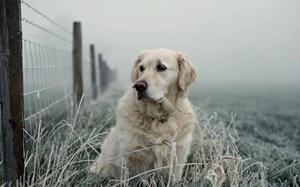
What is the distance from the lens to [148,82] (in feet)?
12.0

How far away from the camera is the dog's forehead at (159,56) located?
385cm

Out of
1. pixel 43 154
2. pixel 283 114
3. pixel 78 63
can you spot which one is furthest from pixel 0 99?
pixel 283 114

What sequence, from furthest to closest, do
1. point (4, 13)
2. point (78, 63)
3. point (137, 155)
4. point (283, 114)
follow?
point (283, 114)
point (78, 63)
point (137, 155)
point (4, 13)

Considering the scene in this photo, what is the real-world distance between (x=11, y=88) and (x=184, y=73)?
1.66m

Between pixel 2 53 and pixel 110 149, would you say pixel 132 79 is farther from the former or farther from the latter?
pixel 2 53

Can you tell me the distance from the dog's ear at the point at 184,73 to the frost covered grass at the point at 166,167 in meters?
0.53

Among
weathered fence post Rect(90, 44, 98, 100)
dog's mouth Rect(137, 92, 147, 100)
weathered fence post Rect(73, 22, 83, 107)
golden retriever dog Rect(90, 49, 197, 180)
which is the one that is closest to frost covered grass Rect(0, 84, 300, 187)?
golden retriever dog Rect(90, 49, 197, 180)

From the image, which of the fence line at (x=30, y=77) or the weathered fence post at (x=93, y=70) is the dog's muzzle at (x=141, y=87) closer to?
the fence line at (x=30, y=77)

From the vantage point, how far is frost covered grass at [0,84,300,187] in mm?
3211

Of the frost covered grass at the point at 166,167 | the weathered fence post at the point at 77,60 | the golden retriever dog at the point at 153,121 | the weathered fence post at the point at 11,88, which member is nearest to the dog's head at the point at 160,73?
the golden retriever dog at the point at 153,121

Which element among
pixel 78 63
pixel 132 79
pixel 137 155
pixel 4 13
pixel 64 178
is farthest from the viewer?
pixel 78 63

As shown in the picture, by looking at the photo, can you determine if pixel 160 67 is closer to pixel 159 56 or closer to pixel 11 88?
pixel 159 56

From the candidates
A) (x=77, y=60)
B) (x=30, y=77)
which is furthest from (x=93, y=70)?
(x=30, y=77)

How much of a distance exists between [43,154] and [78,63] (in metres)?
3.20
